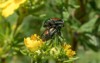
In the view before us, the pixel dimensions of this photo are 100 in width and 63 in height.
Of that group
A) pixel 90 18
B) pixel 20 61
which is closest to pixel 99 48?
pixel 90 18

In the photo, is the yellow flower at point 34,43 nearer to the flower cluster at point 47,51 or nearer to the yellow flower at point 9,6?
the flower cluster at point 47,51

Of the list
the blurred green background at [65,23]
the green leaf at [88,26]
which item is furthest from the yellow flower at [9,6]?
the green leaf at [88,26]

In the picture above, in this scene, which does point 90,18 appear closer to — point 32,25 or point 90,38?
point 90,38

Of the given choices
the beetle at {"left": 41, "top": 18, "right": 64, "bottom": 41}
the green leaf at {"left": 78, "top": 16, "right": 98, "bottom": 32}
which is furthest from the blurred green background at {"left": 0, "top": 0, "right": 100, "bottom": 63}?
the beetle at {"left": 41, "top": 18, "right": 64, "bottom": 41}

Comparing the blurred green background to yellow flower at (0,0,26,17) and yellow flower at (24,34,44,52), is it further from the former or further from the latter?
yellow flower at (24,34,44,52)

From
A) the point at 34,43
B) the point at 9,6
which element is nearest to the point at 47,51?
the point at 34,43
